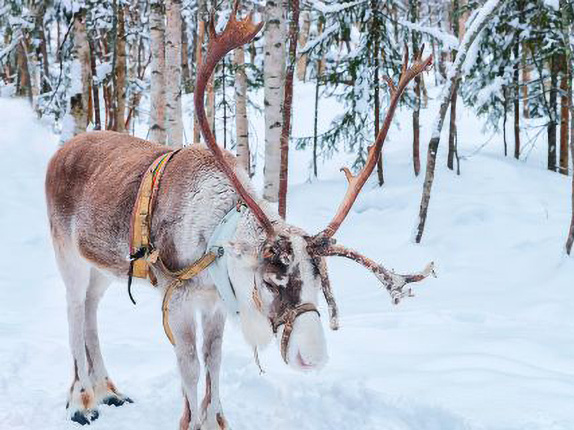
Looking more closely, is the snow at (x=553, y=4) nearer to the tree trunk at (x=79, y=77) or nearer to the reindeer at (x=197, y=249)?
the reindeer at (x=197, y=249)

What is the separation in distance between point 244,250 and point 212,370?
1.18 meters

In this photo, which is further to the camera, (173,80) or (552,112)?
(552,112)

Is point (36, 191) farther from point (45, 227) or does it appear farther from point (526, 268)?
point (526, 268)

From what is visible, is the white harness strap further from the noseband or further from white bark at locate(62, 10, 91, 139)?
white bark at locate(62, 10, 91, 139)

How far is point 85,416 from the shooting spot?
3.91 m

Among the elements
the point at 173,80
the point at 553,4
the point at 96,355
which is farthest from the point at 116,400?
the point at 553,4

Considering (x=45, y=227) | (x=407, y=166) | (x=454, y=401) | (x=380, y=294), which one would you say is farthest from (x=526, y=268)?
(x=45, y=227)

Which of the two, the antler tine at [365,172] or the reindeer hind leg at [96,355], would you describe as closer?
the antler tine at [365,172]

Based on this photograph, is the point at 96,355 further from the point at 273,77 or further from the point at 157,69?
the point at 157,69

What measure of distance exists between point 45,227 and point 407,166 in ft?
24.7

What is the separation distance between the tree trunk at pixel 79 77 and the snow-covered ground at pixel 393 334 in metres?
1.91

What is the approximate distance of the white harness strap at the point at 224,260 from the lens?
120 inches

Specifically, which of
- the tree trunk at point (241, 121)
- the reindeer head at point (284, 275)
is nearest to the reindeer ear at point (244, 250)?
the reindeer head at point (284, 275)

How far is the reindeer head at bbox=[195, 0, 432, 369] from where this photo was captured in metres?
2.61
